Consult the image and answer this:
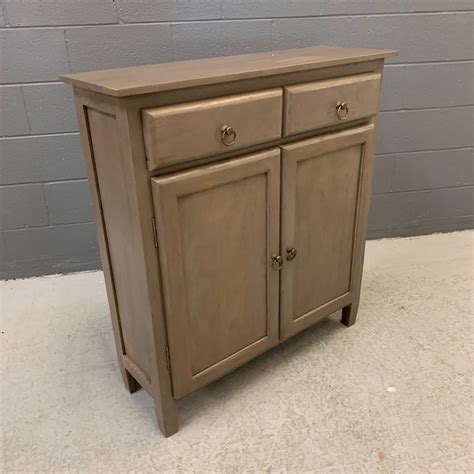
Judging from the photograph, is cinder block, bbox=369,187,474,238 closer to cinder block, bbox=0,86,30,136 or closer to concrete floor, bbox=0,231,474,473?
concrete floor, bbox=0,231,474,473

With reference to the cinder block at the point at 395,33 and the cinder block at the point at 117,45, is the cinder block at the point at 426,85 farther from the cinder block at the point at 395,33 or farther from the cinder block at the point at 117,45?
the cinder block at the point at 117,45

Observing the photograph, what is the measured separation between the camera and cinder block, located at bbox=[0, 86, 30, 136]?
1887 millimetres

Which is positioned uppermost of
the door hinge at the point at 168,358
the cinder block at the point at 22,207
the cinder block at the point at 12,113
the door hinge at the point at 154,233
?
the cinder block at the point at 12,113

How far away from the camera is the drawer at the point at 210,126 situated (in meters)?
1.11

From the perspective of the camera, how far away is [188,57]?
193 centimetres

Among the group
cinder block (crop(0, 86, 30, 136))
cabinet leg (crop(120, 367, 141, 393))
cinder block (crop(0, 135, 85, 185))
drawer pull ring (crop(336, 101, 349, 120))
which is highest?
drawer pull ring (crop(336, 101, 349, 120))

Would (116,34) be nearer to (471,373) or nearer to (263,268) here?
(263,268)

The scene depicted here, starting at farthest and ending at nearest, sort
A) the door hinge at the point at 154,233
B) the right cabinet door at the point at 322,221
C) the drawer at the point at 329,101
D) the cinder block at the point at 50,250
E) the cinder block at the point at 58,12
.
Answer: the cinder block at the point at 50,250 < the cinder block at the point at 58,12 < the right cabinet door at the point at 322,221 < the drawer at the point at 329,101 < the door hinge at the point at 154,233

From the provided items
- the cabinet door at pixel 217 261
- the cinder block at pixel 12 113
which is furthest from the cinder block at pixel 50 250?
the cabinet door at pixel 217 261

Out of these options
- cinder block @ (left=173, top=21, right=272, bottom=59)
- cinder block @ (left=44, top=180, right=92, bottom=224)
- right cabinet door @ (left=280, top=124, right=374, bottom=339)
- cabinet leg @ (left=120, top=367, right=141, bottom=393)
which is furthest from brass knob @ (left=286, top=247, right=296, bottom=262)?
cinder block @ (left=44, top=180, right=92, bottom=224)

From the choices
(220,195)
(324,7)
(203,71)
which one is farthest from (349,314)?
(324,7)

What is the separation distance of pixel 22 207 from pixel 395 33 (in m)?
1.72

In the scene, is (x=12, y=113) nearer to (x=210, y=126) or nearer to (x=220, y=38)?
(x=220, y=38)

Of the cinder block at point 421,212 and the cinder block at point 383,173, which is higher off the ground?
the cinder block at point 383,173
